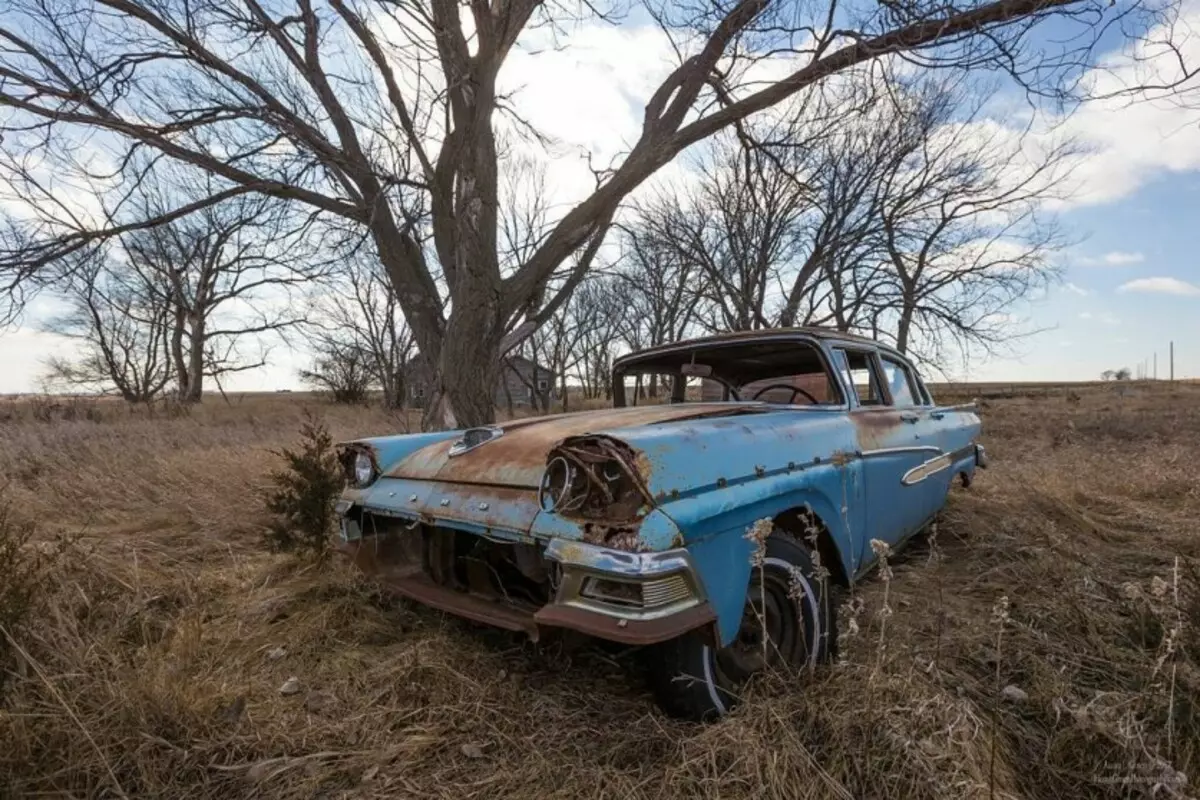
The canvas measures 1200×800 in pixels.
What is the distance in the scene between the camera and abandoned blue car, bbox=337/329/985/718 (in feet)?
6.21

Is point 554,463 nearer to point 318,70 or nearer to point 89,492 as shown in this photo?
point 89,492

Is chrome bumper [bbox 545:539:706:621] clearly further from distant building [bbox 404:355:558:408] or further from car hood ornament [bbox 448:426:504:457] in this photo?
distant building [bbox 404:355:558:408]

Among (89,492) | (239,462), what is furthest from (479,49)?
(89,492)

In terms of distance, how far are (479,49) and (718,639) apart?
694 centimetres

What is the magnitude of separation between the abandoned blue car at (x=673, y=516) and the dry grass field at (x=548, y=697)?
249 millimetres

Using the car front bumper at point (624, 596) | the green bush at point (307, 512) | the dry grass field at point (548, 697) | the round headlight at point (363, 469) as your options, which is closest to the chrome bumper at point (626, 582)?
the car front bumper at point (624, 596)

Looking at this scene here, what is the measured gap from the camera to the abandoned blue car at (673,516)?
1.89 meters

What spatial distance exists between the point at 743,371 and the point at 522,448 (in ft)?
6.31

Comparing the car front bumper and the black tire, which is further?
the black tire

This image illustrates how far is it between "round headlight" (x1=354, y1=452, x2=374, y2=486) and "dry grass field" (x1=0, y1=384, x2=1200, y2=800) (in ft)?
2.17

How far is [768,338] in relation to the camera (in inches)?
134

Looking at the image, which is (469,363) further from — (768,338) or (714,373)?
(768,338)

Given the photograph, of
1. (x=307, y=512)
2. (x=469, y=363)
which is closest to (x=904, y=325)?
(x=469, y=363)

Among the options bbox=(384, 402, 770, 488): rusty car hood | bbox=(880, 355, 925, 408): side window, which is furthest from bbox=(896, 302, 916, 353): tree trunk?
bbox=(384, 402, 770, 488): rusty car hood
